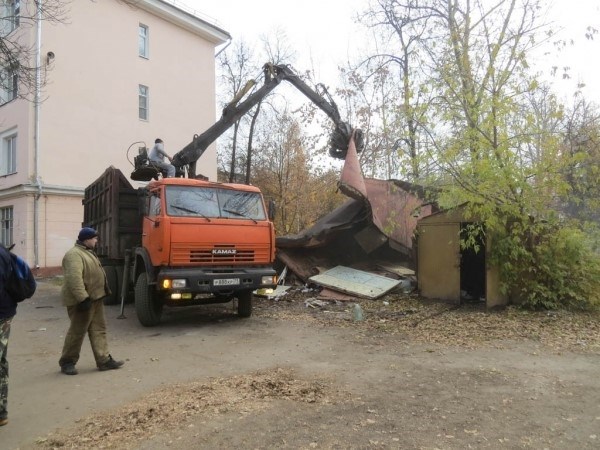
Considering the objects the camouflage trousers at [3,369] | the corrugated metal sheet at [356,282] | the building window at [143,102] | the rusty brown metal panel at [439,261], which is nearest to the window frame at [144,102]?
the building window at [143,102]

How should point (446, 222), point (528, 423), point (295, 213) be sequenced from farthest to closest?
point (295, 213) < point (446, 222) < point (528, 423)

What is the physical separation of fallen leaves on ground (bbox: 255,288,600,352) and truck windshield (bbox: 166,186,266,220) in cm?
225

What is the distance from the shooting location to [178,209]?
324 inches

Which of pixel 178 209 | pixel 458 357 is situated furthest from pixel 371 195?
pixel 458 357

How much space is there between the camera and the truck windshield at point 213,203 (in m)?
8.30

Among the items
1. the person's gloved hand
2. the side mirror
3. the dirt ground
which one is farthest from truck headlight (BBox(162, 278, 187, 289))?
the side mirror

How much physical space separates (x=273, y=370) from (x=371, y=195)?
313 inches

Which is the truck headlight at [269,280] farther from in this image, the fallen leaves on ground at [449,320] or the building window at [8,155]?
the building window at [8,155]

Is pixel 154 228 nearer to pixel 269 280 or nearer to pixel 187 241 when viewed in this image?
pixel 187 241

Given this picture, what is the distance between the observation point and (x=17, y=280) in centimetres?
429

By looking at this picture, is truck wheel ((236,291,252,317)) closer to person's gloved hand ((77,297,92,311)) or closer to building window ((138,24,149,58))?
person's gloved hand ((77,297,92,311))

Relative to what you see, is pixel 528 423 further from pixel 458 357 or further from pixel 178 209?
pixel 178 209

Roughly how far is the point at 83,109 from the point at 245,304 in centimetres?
1398

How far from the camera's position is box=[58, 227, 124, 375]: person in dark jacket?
5488mm
